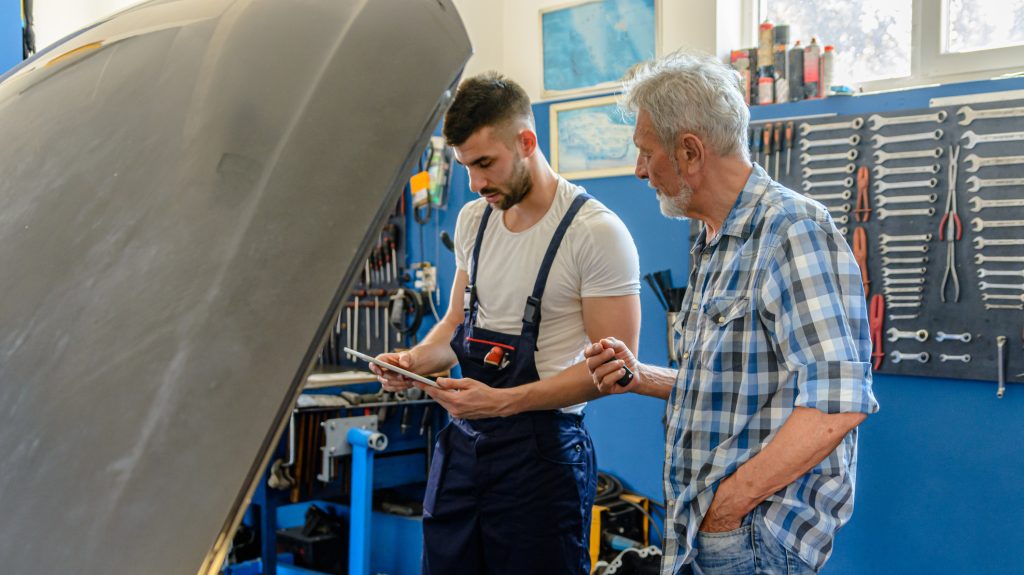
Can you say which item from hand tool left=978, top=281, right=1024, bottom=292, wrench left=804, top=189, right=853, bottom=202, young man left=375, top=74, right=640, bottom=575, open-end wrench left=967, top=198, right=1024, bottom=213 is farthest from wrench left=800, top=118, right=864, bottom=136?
young man left=375, top=74, right=640, bottom=575

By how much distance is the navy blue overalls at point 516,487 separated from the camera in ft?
5.81

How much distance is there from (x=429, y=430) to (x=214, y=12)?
3273 mm

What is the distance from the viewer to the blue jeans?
1258 mm

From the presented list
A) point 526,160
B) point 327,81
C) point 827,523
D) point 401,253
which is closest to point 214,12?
point 327,81

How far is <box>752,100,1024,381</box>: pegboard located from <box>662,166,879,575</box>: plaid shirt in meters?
1.73

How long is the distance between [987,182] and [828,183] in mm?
509

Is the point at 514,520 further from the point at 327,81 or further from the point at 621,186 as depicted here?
the point at 621,186

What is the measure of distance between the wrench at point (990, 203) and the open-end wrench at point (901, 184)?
0.43 feet

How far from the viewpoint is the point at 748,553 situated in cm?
129

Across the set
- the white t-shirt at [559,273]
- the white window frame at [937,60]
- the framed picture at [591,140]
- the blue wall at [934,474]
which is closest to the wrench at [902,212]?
the blue wall at [934,474]

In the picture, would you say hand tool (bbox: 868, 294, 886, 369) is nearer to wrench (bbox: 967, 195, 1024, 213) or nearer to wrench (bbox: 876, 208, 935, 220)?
wrench (bbox: 876, 208, 935, 220)

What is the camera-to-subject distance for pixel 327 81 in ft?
1.59

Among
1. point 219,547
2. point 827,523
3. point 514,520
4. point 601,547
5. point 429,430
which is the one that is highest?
point 219,547

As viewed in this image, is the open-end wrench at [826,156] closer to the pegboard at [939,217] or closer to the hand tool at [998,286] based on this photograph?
the pegboard at [939,217]
